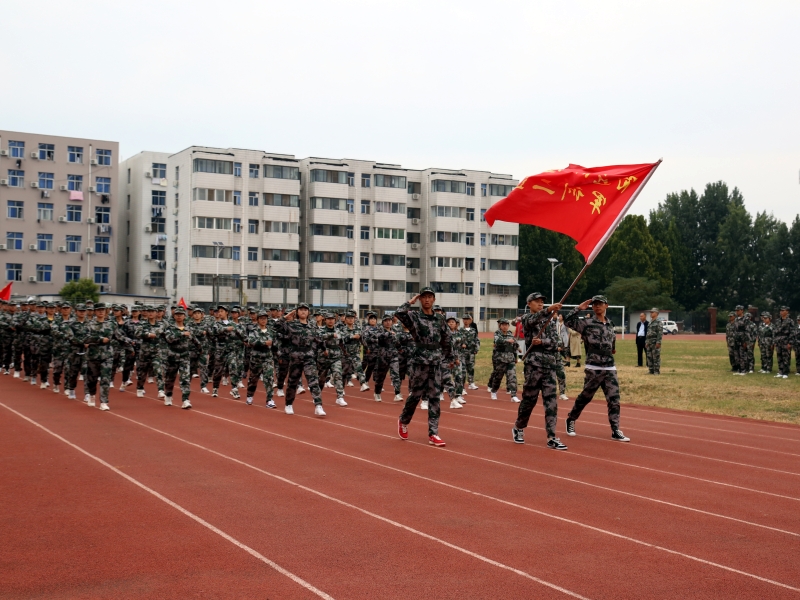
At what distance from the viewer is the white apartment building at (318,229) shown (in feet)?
226

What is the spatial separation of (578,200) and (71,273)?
6375 centimetres

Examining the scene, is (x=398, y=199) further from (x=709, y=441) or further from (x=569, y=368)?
(x=709, y=441)

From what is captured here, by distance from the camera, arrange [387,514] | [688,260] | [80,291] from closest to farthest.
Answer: [387,514]
[80,291]
[688,260]

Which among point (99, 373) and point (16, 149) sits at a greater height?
point (16, 149)

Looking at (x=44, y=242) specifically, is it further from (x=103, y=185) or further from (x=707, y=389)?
(x=707, y=389)

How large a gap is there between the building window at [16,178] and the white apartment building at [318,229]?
954 cm

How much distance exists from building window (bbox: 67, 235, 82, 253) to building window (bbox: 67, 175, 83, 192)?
11.9 ft

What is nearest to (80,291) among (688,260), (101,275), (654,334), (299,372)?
(101,275)

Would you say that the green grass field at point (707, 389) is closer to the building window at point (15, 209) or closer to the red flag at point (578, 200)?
the red flag at point (578, 200)

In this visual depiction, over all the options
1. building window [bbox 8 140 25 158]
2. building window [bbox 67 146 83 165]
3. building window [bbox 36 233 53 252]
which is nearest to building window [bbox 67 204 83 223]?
building window [bbox 36 233 53 252]

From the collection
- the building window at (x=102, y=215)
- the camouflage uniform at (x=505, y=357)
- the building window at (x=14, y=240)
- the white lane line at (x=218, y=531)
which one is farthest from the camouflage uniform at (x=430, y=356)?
the building window at (x=102, y=215)

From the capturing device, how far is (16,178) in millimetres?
67000

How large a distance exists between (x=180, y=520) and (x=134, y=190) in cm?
7179

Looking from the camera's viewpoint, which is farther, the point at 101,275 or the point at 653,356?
the point at 101,275
